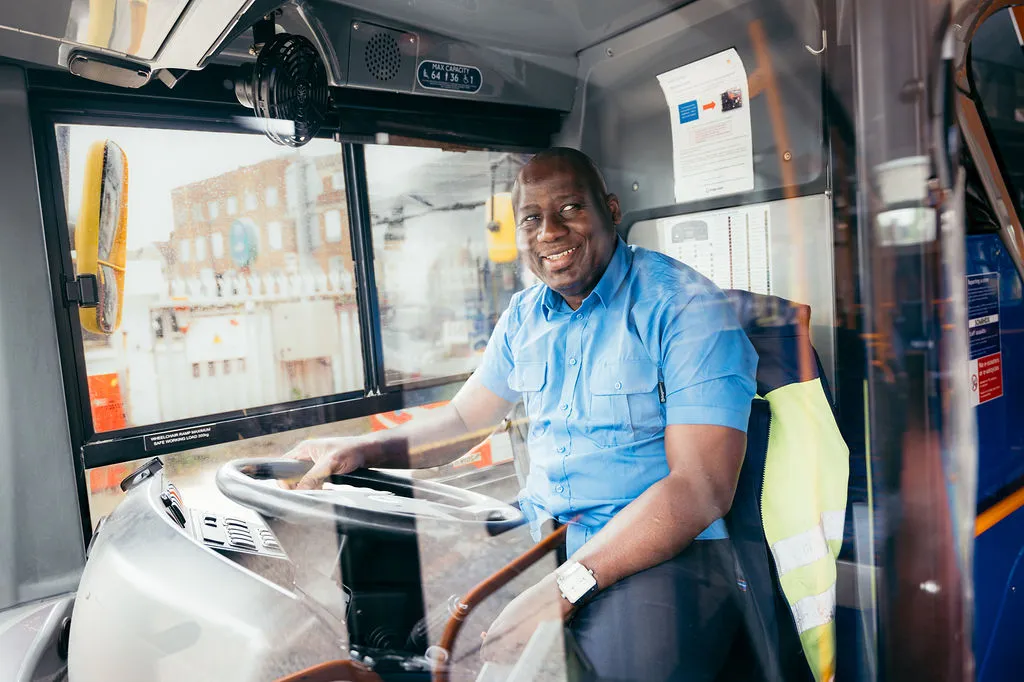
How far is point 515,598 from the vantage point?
3.83ft

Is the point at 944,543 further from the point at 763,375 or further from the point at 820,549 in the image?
the point at 763,375

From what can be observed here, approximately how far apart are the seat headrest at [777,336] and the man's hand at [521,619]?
1.79 ft

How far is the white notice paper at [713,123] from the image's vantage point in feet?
4.27

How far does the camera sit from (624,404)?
1305 mm

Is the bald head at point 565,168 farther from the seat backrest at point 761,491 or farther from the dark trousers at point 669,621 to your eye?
the dark trousers at point 669,621

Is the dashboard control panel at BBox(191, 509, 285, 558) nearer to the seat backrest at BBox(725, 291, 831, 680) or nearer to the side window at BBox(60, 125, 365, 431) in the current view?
the side window at BBox(60, 125, 365, 431)

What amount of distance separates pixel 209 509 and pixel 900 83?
144 cm

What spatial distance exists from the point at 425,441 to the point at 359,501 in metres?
0.36

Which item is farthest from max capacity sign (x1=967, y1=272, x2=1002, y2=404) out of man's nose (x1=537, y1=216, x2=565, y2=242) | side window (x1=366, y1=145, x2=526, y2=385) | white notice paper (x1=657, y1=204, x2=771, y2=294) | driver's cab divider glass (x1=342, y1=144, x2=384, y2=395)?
driver's cab divider glass (x1=342, y1=144, x2=384, y2=395)

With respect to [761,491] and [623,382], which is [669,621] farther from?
[623,382]

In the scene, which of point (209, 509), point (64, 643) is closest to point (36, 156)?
point (209, 509)

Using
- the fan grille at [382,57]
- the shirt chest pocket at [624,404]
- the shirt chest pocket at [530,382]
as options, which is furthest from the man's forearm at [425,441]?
the fan grille at [382,57]

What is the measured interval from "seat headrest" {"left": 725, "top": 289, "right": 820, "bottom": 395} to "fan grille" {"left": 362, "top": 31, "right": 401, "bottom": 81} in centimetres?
99

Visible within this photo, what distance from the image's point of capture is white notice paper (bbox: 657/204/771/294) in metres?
1.35
